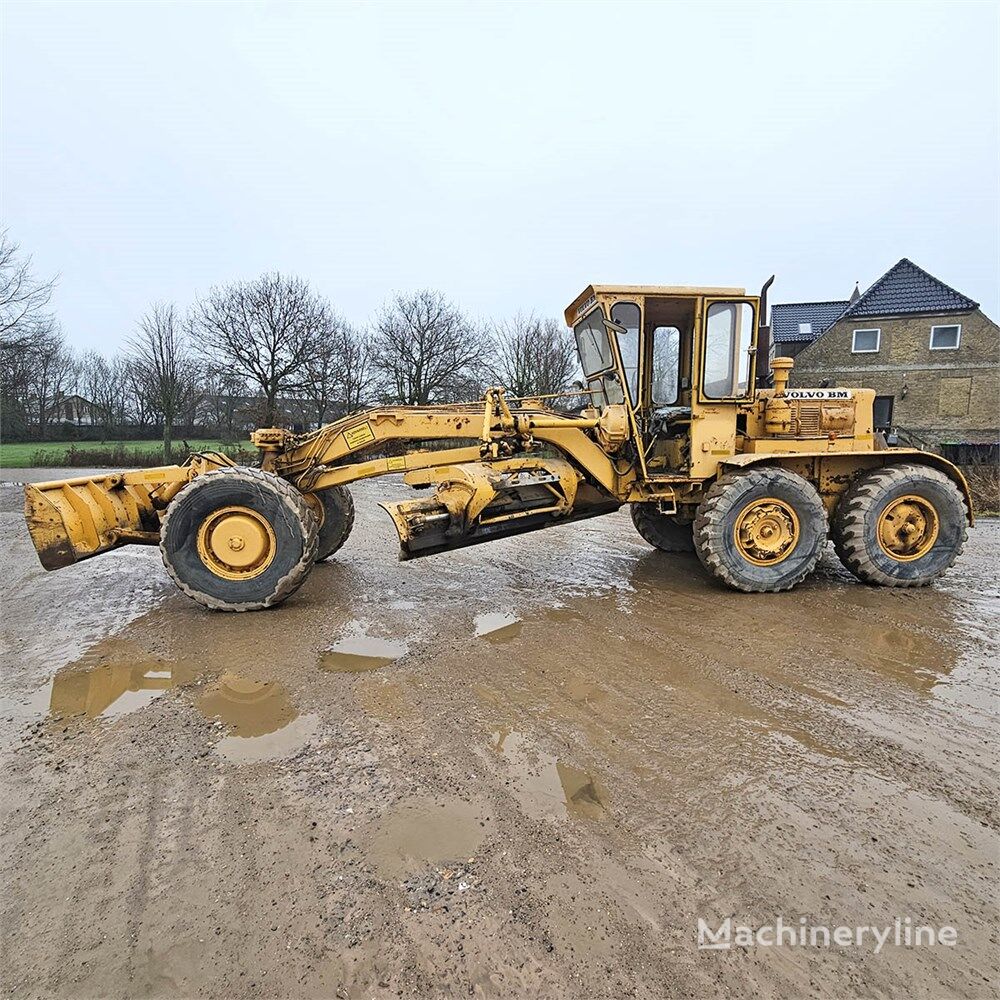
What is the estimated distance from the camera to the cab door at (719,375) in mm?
5781

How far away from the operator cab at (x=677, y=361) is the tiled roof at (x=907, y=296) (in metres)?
23.9

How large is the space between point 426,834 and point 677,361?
5175 mm

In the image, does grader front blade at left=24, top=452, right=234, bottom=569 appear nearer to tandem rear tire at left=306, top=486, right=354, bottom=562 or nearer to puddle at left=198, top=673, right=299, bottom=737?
tandem rear tire at left=306, top=486, right=354, bottom=562

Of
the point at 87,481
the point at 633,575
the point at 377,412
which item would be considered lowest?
the point at 633,575

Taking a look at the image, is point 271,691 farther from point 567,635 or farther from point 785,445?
point 785,445

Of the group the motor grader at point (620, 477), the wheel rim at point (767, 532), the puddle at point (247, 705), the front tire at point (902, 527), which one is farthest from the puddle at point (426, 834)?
the front tire at point (902, 527)

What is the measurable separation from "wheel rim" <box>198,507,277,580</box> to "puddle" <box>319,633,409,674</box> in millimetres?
1213

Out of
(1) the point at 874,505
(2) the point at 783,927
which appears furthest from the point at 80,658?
(1) the point at 874,505

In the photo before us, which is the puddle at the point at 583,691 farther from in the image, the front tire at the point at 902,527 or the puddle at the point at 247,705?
the front tire at the point at 902,527

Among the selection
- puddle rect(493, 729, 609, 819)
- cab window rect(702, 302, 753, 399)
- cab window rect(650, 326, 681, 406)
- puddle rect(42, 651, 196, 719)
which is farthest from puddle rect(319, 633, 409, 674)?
cab window rect(702, 302, 753, 399)

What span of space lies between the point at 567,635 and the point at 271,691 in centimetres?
219

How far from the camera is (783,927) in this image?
1903 mm

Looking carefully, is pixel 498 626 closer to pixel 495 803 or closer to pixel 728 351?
pixel 495 803

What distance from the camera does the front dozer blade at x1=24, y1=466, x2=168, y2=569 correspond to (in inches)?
192
